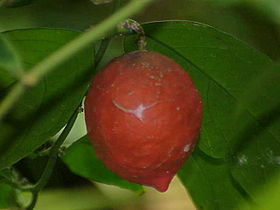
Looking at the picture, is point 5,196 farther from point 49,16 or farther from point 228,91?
point 228,91

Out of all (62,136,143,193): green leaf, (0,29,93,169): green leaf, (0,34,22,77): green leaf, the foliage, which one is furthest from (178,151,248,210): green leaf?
(0,34,22,77): green leaf

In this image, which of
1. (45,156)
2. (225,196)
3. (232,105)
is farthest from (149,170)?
(45,156)

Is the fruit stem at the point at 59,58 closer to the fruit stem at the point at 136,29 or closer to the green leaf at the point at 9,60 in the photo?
the green leaf at the point at 9,60

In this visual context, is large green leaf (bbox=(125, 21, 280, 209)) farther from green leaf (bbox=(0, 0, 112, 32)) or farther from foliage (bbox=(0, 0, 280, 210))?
green leaf (bbox=(0, 0, 112, 32))

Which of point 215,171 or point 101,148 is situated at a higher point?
point 101,148

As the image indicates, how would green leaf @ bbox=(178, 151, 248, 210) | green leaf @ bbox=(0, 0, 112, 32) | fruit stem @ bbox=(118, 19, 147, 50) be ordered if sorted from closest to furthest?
fruit stem @ bbox=(118, 19, 147, 50) → green leaf @ bbox=(178, 151, 248, 210) → green leaf @ bbox=(0, 0, 112, 32)

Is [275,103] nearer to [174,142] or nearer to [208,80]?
[208,80]

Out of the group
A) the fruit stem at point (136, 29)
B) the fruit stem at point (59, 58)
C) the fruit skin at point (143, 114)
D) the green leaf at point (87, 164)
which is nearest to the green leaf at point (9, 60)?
the fruit stem at point (59, 58)
